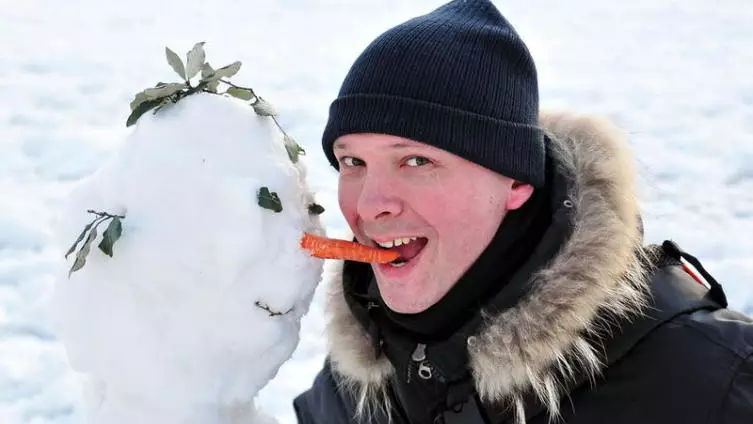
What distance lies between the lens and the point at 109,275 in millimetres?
1438

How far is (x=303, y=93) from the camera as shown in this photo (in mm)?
5223

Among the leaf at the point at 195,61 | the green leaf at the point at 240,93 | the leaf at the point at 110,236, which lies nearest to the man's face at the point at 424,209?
the green leaf at the point at 240,93

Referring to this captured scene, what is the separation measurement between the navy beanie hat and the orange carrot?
23 cm

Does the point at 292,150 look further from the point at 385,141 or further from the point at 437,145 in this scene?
the point at 437,145

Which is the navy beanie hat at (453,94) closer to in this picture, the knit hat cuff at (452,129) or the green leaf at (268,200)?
the knit hat cuff at (452,129)

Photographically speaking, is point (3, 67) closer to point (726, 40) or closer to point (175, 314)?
point (175, 314)

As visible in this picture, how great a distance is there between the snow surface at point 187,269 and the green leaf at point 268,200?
19 mm

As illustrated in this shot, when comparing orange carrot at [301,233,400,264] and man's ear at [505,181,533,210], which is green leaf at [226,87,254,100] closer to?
orange carrot at [301,233,400,264]

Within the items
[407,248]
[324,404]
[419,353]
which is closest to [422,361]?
[419,353]

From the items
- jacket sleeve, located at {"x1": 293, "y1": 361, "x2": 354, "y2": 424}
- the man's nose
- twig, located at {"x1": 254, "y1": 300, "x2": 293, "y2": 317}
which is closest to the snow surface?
twig, located at {"x1": 254, "y1": 300, "x2": 293, "y2": 317}

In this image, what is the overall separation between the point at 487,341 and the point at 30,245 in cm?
251

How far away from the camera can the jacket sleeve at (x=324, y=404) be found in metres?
2.02

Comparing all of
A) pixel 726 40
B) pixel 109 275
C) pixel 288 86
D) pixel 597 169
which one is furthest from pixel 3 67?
pixel 726 40

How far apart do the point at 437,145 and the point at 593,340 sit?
50cm
